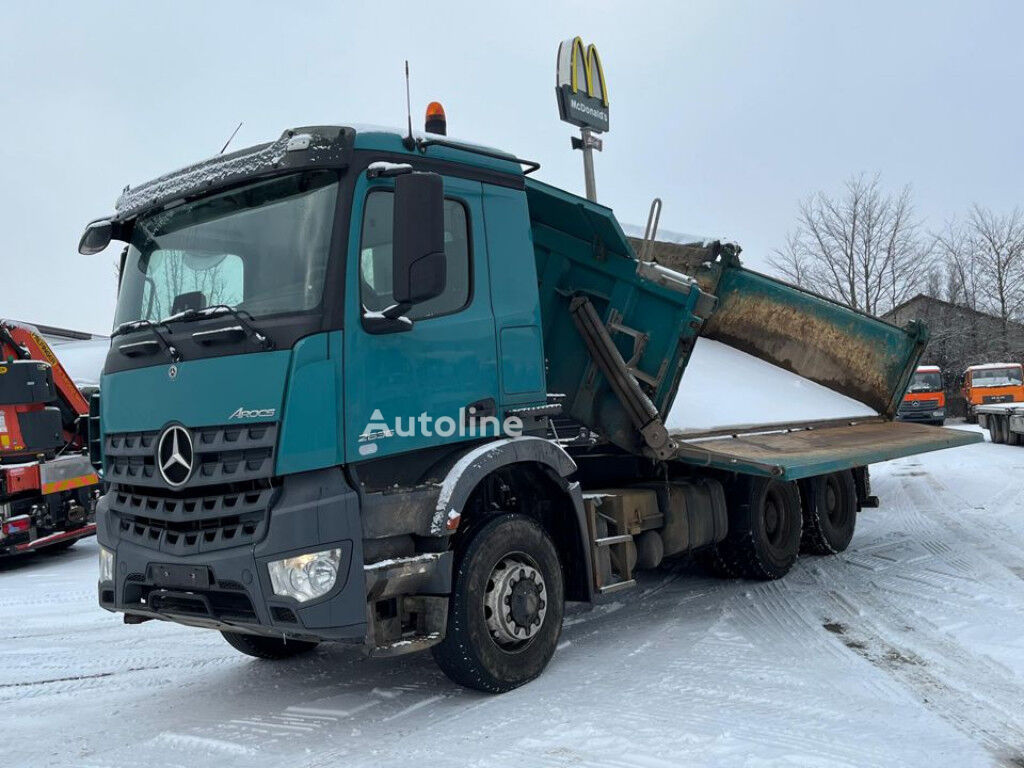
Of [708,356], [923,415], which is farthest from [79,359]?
[923,415]

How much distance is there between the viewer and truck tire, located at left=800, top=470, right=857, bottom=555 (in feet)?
26.7

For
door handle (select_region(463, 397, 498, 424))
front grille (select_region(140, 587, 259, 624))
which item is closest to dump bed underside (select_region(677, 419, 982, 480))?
door handle (select_region(463, 397, 498, 424))

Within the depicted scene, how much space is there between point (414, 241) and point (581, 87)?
6.92 meters

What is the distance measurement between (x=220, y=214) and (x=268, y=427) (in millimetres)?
1214

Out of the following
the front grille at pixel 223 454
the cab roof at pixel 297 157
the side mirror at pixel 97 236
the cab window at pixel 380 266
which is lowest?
the front grille at pixel 223 454

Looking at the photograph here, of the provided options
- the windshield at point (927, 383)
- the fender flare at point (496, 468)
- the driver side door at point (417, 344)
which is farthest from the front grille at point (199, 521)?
the windshield at point (927, 383)

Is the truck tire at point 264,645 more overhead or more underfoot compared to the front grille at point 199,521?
more underfoot

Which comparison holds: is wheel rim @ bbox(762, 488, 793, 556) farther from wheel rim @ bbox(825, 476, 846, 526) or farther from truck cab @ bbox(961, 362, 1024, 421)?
truck cab @ bbox(961, 362, 1024, 421)

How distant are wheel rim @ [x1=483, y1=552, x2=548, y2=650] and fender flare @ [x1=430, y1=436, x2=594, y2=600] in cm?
45

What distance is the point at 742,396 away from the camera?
7707 mm

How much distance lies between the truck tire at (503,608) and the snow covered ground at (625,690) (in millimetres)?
154

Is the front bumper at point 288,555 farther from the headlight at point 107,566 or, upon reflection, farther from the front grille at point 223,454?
the headlight at point 107,566

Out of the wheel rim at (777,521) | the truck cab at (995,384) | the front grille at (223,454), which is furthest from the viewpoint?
the truck cab at (995,384)

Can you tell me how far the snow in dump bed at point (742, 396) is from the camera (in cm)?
689
